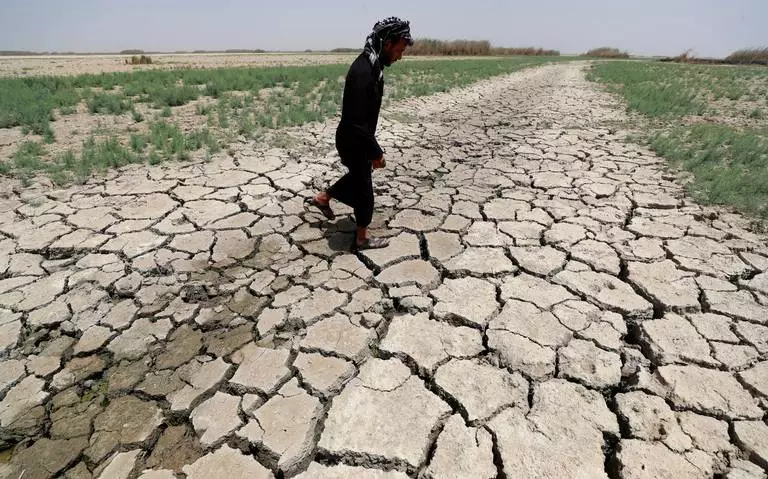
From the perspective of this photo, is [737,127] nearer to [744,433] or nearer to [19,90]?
[744,433]

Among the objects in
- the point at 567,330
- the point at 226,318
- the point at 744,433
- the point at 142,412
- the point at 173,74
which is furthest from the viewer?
the point at 173,74

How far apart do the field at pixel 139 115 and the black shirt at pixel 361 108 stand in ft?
9.63

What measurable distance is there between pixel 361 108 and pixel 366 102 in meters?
0.05

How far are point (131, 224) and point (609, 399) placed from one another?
11.7 ft

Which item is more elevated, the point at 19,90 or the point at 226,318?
the point at 19,90

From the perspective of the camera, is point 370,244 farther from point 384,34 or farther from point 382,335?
point 384,34

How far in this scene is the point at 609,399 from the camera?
72.2 inches

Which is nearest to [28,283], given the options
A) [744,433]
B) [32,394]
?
[32,394]

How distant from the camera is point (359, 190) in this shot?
2.93 meters

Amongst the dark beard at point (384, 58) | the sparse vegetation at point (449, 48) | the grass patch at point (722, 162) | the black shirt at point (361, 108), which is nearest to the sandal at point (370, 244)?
the black shirt at point (361, 108)

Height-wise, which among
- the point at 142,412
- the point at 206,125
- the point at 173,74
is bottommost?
the point at 142,412

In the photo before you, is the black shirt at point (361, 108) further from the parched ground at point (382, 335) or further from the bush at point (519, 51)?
the bush at point (519, 51)

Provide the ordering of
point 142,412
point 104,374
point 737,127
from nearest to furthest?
point 142,412 → point 104,374 → point 737,127

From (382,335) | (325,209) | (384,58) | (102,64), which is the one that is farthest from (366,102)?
(102,64)
